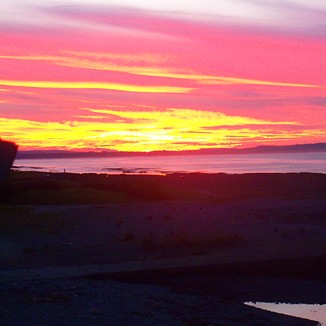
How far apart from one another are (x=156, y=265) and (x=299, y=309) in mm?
3444

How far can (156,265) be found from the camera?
14930mm

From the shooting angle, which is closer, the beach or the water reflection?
the beach

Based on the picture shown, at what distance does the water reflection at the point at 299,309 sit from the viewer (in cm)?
1198

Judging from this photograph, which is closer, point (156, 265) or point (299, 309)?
point (299, 309)

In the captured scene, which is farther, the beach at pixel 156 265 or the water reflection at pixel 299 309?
the water reflection at pixel 299 309

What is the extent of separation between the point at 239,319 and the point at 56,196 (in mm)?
24720

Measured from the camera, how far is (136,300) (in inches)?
483

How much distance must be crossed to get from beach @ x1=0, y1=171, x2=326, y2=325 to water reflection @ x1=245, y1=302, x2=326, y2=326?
0.33m

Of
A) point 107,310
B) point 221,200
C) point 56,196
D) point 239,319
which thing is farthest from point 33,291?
point 221,200

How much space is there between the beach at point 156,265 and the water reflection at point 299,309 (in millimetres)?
330

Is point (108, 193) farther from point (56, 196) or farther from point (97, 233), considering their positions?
point (97, 233)

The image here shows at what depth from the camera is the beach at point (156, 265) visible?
11.6 metres

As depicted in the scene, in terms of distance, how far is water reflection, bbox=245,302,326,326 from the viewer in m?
12.0

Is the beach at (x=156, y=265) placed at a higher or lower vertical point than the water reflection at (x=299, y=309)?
higher
